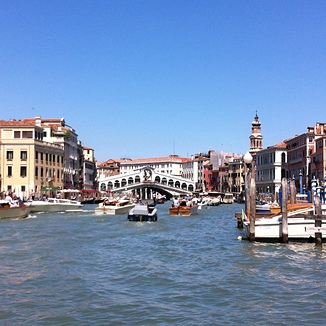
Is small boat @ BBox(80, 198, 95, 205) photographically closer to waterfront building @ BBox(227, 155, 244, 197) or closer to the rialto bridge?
the rialto bridge

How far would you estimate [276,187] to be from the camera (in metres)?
64.2

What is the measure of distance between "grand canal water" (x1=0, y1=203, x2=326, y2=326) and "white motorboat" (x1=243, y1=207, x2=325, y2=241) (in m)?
0.29

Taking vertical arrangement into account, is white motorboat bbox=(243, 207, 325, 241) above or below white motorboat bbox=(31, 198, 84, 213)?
below

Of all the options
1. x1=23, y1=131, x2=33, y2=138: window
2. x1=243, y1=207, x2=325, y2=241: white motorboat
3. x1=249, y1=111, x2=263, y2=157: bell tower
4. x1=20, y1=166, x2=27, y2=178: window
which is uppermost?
x1=249, y1=111, x2=263, y2=157: bell tower

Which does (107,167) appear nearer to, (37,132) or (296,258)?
(37,132)

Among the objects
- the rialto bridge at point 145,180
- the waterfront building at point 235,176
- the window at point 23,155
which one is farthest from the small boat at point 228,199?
the window at point 23,155

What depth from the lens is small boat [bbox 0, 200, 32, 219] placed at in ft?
72.6

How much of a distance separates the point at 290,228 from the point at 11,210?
40.1 feet

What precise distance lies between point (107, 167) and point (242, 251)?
299ft

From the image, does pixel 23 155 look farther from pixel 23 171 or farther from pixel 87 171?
pixel 87 171

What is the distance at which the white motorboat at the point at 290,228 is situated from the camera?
13336mm

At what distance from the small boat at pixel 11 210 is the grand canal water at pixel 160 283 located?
7.38 m

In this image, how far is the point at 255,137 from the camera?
70.9 meters

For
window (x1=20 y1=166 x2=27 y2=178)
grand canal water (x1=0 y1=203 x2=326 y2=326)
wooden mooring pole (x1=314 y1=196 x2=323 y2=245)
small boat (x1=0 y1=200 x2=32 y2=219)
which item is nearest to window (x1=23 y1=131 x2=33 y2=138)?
window (x1=20 y1=166 x2=27 y2=178)
